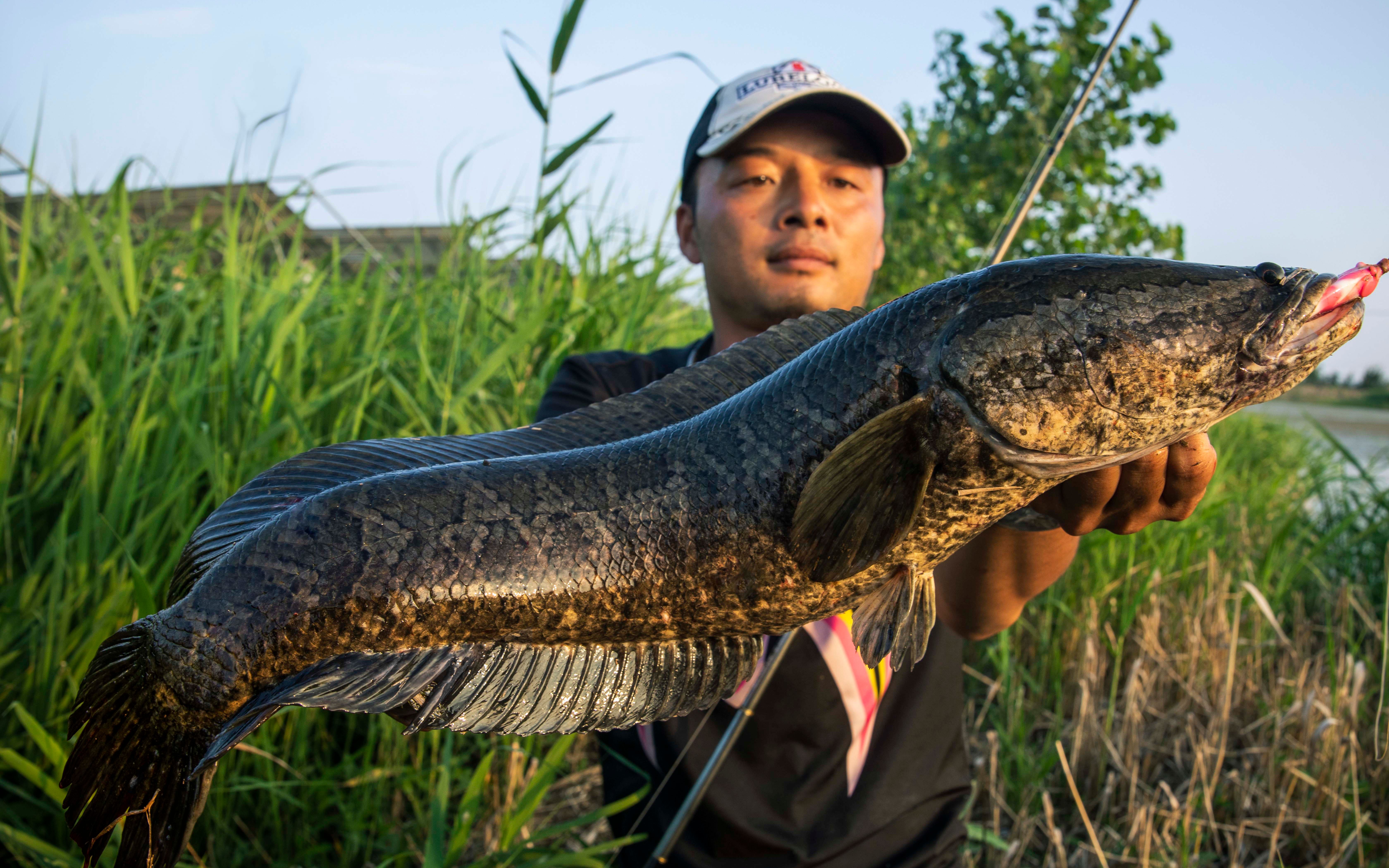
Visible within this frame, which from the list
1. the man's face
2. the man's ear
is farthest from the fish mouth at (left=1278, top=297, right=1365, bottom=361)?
the man's ear

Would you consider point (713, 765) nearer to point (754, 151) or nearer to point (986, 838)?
point (986, 838)

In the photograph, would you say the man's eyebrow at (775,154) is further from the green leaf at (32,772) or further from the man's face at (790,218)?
the green leaf at (32,772)

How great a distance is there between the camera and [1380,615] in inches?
156

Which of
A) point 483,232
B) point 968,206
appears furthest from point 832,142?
point 968,206

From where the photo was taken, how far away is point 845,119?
10.3 feet

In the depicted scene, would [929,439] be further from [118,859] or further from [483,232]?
[483,232]

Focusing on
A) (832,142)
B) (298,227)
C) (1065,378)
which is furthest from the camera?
(298,227)

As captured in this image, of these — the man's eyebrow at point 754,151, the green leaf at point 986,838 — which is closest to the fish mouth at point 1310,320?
the man's eyebrow at point 754,151

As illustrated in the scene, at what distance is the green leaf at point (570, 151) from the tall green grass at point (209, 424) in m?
0.56

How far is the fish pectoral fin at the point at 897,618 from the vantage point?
1.45 m

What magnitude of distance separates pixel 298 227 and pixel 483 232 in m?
0.91

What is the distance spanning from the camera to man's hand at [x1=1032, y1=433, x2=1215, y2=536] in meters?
1.52

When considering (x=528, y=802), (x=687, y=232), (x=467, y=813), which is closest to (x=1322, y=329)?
(x=528, y=802)

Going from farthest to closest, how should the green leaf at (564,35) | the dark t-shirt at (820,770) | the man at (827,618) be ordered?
the green leaf at (564,35), the dark t-shirt at (820,770), the man at (827,618)
